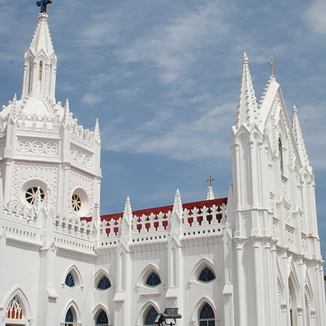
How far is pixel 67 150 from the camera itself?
35812 millimetres

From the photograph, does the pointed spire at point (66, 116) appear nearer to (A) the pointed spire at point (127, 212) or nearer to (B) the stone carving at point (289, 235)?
(A) the pointed spire at point (127, 212)

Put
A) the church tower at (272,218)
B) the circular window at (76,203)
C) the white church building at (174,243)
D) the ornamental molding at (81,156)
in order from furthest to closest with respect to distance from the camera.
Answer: the ornamental molding at (81,156) → the circular window at (76,203) → the white church building at (174,243) → the church tower at (272,218)

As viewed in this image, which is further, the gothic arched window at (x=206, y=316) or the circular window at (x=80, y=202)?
the circular window at (x=80, y=202)

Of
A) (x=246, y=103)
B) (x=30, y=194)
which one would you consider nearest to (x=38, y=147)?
(x=30, y=194)

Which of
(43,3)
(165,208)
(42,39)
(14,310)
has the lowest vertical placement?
(14,310)

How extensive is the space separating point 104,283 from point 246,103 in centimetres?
1259

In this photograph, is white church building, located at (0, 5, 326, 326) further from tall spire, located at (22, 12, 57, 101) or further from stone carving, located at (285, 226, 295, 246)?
tall spire, located at (22, 12, 57, 101)

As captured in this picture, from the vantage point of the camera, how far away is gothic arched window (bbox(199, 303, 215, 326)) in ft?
89.8

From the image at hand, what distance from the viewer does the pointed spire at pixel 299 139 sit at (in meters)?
36.1

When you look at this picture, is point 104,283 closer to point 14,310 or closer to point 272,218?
point 14,310

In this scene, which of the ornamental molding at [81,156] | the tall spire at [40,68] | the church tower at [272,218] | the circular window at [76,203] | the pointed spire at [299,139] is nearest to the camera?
the church tower at [272,218]

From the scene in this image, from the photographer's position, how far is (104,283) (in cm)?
3105

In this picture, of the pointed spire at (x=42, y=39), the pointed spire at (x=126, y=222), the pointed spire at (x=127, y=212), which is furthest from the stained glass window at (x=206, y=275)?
the pointed spire at (x=42, y=39)

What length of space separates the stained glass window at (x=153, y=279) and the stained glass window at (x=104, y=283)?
2507 millimetres
